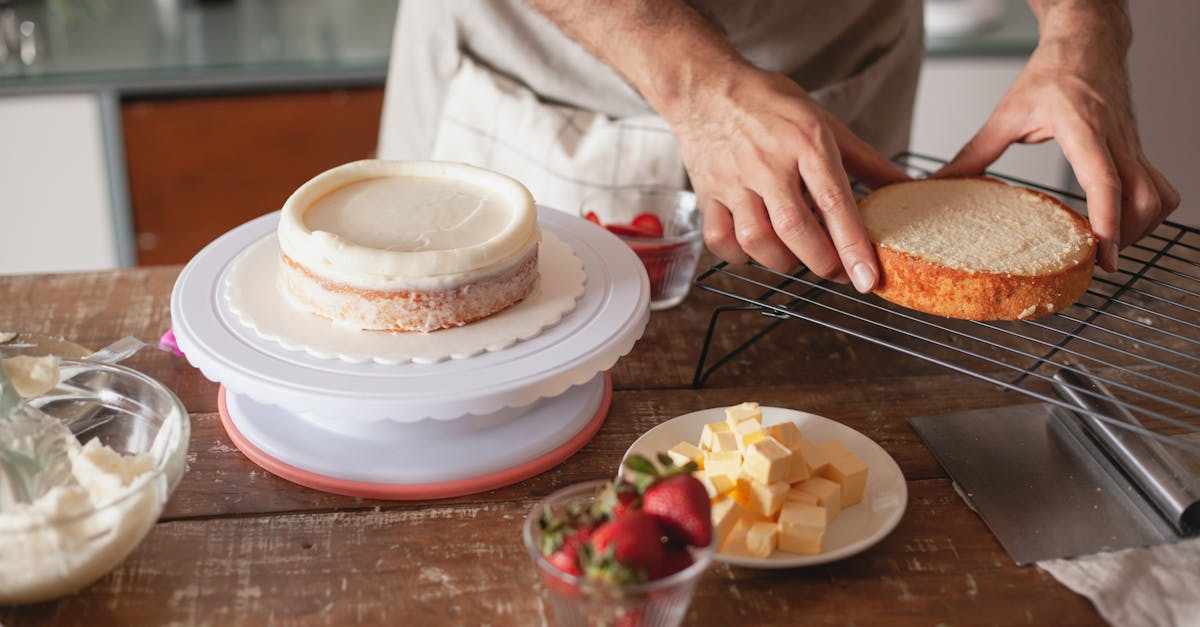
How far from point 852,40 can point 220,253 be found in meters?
1.16

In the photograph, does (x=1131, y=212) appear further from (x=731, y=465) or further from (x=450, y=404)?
(x=450, y=404)

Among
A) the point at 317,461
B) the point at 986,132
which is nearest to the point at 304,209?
the point at 317,461

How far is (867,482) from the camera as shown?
1.13m

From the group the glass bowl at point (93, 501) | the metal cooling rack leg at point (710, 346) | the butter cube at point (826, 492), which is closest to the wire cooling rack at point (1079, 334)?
the metal cooling rack leg at point (710, 346)

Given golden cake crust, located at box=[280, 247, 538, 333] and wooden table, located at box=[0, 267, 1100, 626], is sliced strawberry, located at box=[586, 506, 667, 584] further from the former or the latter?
golden cake crust, located at box=[280, 247, 538, 333]

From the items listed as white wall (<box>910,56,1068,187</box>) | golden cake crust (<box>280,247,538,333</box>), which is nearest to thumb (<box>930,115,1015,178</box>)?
golden cake crust (<box>280,247,538,333</box>)

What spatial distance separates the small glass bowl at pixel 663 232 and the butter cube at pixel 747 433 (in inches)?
16.6

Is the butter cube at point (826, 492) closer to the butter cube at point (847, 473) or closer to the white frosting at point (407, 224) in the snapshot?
the butter cube at point (847, 473)

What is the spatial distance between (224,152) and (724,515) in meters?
2.34

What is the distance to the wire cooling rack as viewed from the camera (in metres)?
1.24

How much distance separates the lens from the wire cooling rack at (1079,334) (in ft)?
4.08

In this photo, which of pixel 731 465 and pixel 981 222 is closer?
pixel 731 465

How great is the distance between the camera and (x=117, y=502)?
93 centimetres

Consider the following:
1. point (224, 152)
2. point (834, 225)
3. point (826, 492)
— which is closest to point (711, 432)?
point (826, 492)
